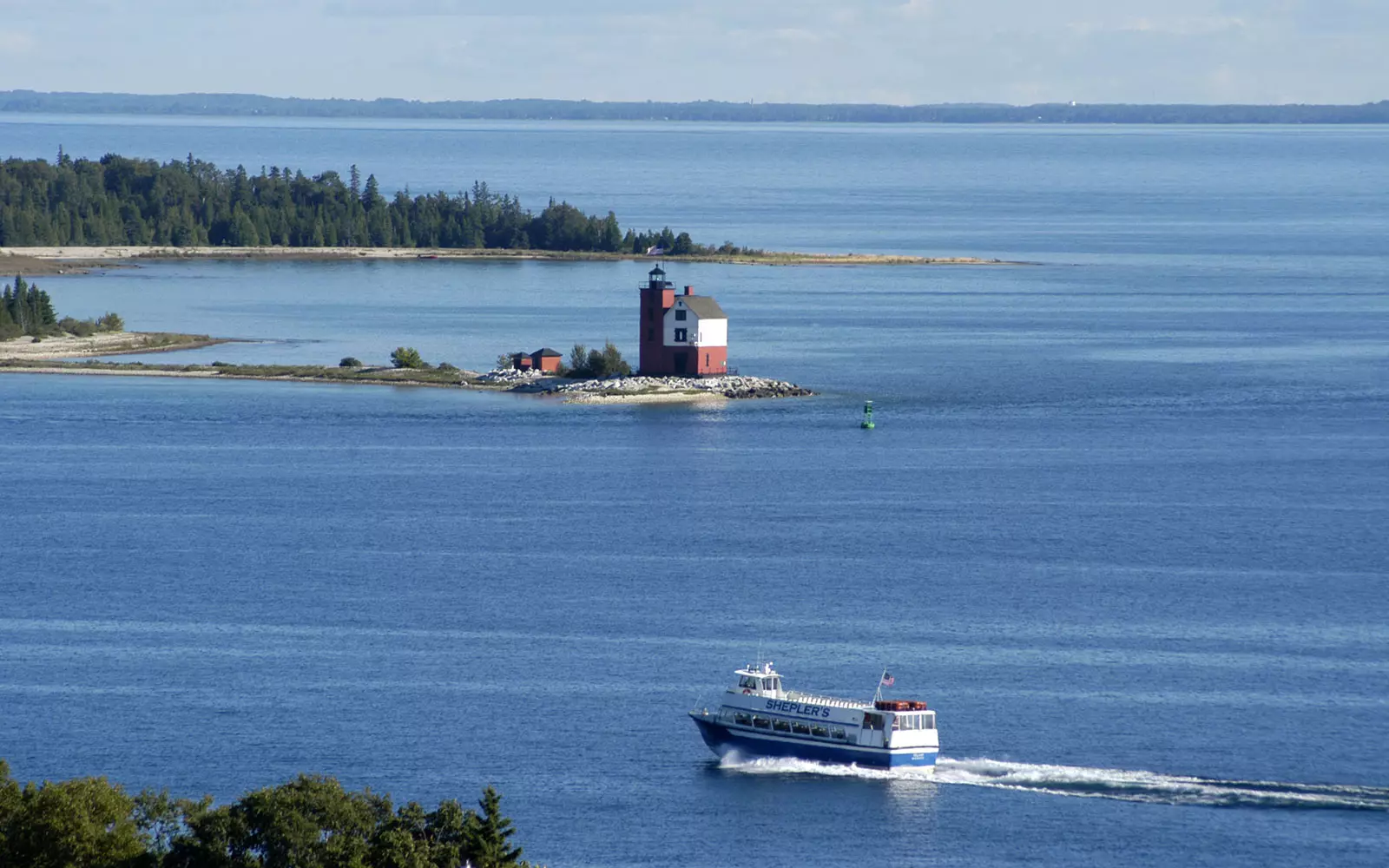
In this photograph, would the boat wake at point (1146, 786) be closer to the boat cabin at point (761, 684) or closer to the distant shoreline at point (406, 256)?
the boat cabin at point (761, 684)

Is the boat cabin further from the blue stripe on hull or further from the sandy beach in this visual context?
the sandy beach

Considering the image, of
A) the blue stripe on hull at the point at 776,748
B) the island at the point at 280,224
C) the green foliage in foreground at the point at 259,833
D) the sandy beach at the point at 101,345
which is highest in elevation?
the island at the point at 280,224

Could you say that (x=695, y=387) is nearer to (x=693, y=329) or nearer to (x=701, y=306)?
(x=693, y=329)

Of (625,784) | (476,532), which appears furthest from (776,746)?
(476,532)

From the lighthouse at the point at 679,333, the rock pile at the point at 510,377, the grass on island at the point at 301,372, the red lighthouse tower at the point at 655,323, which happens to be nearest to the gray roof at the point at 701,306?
the lighthouse at the point at 679,333

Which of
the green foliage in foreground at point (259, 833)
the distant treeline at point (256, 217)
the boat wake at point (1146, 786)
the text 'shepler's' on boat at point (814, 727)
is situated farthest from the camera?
the distant treeline at point (256, 217)

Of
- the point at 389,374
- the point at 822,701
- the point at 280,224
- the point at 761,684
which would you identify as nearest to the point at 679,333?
the point at 389,374

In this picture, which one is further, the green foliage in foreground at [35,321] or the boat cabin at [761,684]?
the green foliage in foreground at [35,321]

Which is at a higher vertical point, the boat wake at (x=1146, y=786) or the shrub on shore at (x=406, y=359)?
the shrub on shore at (x=406, y=359)
